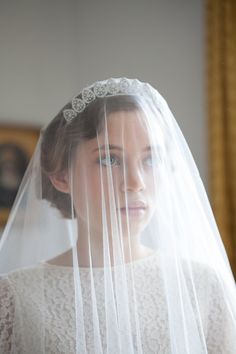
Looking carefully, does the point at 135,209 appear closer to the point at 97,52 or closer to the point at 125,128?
the point at 125,128

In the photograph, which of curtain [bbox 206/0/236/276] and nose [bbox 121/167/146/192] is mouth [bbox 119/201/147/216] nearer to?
nose [bbox 121/167/146/192]

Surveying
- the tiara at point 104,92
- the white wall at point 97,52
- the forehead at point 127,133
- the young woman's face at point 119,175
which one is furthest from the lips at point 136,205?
the white wall at point 97,52

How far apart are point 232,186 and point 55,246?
144cm

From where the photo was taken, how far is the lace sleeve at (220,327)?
3.34 feet

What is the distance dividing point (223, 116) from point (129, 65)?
23.8 inches

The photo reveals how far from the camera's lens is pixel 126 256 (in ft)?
3.44

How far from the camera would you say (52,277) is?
3.51 feet

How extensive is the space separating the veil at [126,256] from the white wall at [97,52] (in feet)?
5.24

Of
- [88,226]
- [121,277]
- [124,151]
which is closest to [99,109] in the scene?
[124,151]

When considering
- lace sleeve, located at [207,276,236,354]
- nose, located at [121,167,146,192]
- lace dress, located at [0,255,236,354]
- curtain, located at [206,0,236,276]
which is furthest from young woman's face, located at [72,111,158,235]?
curtain, located at [206,0,236,276]

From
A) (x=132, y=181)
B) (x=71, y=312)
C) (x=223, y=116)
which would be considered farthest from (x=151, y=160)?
(x=223, y=116)

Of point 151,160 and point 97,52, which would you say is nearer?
point 151,160

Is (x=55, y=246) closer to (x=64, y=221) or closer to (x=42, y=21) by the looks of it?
(x=64, y=221)

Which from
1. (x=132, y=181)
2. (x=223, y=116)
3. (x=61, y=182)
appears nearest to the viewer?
(x=132, y=181)
